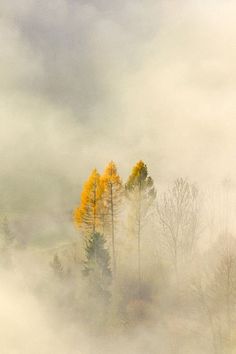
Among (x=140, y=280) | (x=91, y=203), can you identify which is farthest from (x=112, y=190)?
(x=140, y=280)

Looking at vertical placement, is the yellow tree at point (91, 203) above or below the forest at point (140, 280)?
above

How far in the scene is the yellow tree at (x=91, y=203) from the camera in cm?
5847

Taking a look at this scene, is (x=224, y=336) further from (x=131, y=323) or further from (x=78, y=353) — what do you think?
(x=78, y=353)

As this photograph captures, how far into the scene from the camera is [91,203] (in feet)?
193

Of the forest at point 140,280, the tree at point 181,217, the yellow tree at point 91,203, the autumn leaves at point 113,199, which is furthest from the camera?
the yellow tree at point 91,203

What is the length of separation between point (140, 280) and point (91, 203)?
13769 millimetres

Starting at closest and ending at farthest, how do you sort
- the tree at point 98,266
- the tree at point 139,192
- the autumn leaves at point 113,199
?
the tree at point 98,266, the tree at point 139,192, the autumn leaves at point 113,199

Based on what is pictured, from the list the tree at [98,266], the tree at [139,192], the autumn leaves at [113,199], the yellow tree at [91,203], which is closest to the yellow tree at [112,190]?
the autumn leaves at [113,199]

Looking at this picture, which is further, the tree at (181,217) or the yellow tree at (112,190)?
the yellow tree at (112,190)

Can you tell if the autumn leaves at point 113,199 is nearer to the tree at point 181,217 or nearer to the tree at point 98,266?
the tree at point 98,266

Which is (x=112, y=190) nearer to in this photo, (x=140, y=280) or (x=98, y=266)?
(x=98, y=266)

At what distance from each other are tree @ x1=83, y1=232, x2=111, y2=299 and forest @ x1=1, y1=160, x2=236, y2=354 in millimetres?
135

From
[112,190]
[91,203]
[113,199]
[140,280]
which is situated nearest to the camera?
[112,190]

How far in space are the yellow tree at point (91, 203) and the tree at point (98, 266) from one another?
3469 mm
